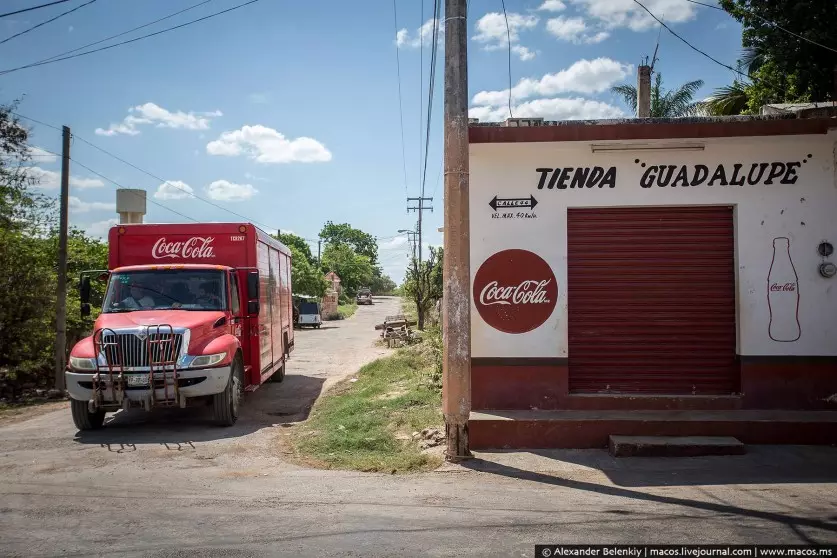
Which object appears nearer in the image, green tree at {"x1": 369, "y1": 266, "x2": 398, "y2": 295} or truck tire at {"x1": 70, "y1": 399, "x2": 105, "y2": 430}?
truck tire at {"x1": 70, "y1": 399, "x2": 105, "y2": 430}

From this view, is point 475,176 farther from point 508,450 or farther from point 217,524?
point 217,524

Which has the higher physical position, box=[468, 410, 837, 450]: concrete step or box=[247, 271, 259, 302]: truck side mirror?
box=[247, 271, 259, 302]: truck side mirror

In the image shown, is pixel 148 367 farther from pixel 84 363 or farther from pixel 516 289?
pixel 516 289

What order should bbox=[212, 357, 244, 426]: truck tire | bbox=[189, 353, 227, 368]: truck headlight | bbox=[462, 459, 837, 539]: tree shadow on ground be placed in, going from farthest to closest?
1. bbox=[212, 357, 244, 426]: truck tire
2. bbox=[189, 353, 227, 368]: truck headlight
3. bbox=[462, 459, 837, 539]: tree shadow on ground

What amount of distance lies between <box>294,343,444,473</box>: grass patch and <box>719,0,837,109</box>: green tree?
11310mm

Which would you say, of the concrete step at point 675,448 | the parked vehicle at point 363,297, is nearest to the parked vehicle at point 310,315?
the concrete step at point 675,448

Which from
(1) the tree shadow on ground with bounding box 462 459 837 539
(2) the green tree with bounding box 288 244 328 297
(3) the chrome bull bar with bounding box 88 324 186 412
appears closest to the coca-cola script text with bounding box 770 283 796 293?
(1) the tree shadow on ground with bounding box 462 459 837 539

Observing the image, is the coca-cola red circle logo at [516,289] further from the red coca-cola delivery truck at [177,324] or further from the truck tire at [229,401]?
the truck tire at [229,401]

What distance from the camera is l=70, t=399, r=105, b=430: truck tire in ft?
29.4

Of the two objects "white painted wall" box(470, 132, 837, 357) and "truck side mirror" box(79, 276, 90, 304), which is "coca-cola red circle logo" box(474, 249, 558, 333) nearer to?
"white painted wall" box(470, 132, 837, 357)

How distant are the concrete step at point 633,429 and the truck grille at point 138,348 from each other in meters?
4.45

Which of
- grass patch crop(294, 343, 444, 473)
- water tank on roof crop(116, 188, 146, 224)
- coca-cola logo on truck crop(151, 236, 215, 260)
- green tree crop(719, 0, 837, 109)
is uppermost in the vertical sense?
green tree crop(719, 0, 837, 109)

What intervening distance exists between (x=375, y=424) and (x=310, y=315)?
3461 cm

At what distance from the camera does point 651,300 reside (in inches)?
339
